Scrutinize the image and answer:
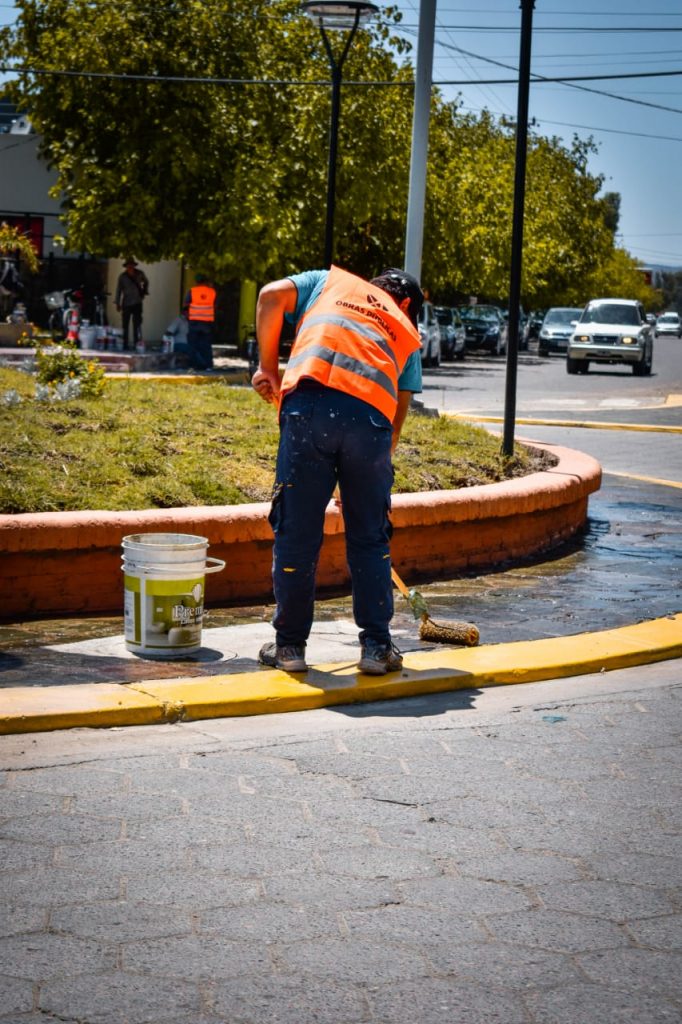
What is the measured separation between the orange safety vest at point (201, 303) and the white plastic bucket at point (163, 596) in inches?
772

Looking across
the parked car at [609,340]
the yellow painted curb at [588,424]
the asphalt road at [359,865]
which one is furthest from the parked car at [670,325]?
the asphalt road at [359,865]

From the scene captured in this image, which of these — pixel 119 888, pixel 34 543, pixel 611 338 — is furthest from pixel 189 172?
pixel 119 888

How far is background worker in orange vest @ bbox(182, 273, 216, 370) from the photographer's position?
84.5 feet

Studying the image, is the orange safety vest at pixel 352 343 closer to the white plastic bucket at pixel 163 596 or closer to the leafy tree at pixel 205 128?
the white plastic bucket at pixel 163 596

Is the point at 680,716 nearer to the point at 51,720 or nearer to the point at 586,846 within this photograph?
the point at 586,846


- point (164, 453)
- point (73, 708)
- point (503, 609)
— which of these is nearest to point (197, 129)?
point (164, 453)

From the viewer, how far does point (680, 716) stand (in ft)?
19.3

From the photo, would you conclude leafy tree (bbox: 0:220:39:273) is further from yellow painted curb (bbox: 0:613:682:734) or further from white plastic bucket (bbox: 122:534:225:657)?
yellow painted curb (bbox: 0:613:682:734)

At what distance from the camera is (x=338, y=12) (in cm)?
1386

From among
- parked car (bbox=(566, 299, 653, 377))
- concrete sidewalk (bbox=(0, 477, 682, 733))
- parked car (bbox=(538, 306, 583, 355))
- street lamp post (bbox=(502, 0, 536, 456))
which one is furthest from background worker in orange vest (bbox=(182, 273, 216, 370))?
parked car (bbox=(538, 306, 583, 355))

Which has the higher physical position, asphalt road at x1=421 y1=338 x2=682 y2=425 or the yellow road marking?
asphalt road at x1=421 y1=338 x2=682 y2=425

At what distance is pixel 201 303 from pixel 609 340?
14.0 m

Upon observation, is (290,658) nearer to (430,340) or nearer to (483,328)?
(430,340)

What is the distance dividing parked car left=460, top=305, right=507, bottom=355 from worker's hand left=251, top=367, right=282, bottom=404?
44172mm
